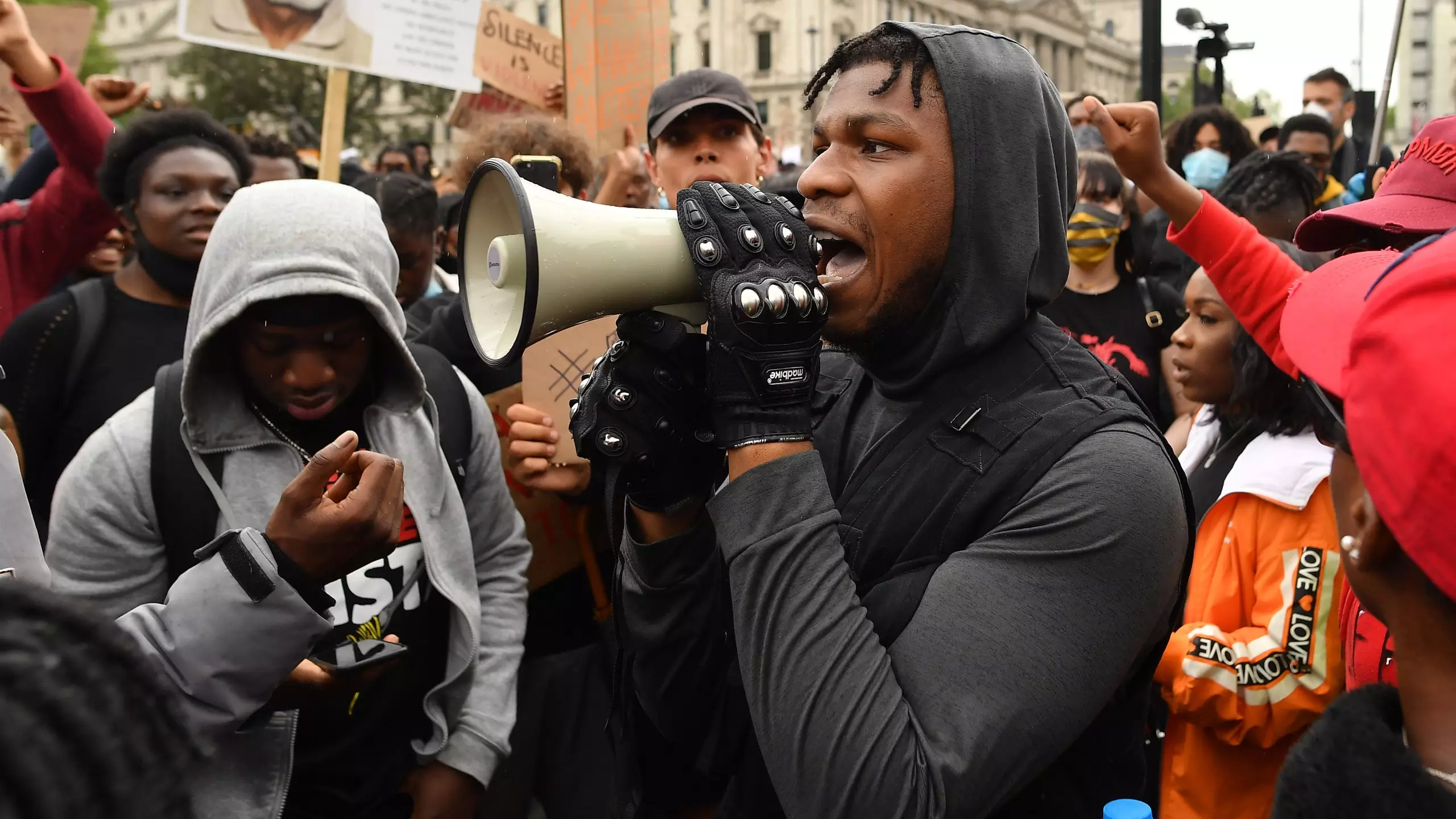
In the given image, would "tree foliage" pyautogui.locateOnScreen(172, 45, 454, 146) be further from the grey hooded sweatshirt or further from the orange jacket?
the orange jacket

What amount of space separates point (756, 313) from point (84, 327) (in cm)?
253

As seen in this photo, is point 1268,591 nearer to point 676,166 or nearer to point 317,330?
point 317,330

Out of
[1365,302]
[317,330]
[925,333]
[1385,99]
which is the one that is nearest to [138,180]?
[317,330]

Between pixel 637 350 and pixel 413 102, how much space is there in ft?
146

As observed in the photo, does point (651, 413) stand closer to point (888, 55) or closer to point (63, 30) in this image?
point (888, 55)

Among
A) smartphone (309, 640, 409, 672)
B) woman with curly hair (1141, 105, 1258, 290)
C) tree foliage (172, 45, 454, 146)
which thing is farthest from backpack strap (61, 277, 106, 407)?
tree foliage (172, 45, 454, 146)

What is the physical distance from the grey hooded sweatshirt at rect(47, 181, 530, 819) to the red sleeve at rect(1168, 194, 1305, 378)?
1811mm

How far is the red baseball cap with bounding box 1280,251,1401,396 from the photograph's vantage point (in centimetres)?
121

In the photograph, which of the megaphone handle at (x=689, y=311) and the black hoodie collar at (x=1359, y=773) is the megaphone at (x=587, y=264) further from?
the black hoodie collar at (x=1359, y=773)

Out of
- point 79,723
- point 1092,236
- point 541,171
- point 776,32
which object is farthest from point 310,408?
point 776,32

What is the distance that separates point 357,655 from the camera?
2.35 meters

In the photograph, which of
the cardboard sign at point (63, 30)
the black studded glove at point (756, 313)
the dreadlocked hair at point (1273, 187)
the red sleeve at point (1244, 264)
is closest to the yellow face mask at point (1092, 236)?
the dreadlocked hair at point (1273, 187)

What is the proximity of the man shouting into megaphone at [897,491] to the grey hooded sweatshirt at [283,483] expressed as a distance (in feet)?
2.68

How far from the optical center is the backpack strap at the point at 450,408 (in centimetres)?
273
